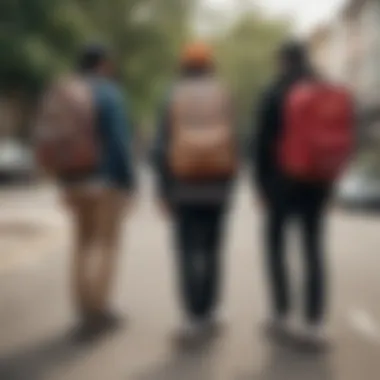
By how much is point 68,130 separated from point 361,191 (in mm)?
1892

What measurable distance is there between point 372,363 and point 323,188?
44 cm

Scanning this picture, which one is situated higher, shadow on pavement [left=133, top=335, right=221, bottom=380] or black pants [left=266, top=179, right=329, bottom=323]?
black pants [left=266, top=179, right=329, bottom=323]

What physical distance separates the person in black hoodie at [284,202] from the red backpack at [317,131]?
3 centimetres

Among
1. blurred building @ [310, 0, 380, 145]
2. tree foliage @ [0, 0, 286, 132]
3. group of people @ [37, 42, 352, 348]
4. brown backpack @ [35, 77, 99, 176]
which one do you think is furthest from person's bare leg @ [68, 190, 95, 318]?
blurred building @ [310, 0, 380, 145]

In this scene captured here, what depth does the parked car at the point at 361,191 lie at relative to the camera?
313 cm

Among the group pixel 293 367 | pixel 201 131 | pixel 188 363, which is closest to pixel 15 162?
→ pixel 201 131

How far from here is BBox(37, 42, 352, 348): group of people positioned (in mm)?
2348

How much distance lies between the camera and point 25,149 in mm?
2619

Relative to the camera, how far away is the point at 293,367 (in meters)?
2.15

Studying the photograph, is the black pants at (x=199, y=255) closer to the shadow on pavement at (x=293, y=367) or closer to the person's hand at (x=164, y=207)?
the person's hand at (x=164, y=207)

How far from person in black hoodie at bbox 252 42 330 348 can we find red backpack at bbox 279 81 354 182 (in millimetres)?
31

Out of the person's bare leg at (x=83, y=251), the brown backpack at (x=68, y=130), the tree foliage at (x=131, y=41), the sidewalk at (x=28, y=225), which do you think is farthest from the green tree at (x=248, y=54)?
the sidewalk at (x=28, y=225)

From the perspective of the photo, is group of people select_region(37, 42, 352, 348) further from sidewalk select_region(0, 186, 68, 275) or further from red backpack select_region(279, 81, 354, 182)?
sidewalk select_region(0, 186, 68, 275)

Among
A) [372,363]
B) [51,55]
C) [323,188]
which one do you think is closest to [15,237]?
[51,55]
